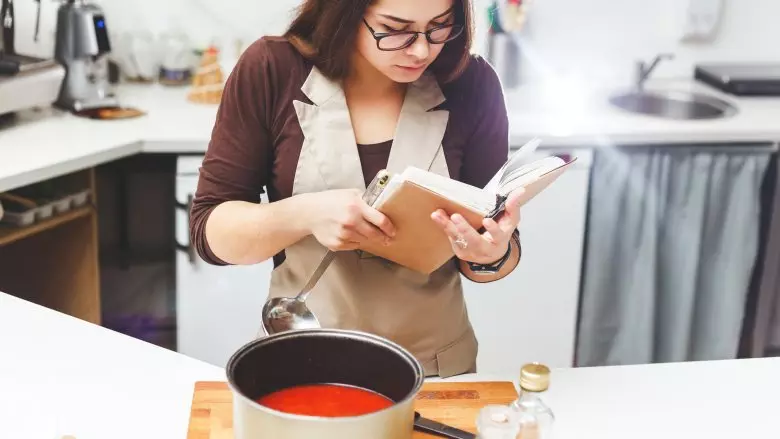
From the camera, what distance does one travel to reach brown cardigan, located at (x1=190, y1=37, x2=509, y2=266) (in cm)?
135

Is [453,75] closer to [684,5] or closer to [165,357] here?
[165,357]

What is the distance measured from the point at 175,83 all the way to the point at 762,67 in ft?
6.20

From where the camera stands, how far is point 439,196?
1.10m

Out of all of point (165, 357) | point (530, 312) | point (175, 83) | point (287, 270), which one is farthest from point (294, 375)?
point (175, 83)

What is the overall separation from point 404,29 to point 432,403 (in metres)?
0.51

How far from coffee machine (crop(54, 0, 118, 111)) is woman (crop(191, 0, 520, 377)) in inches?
48.8

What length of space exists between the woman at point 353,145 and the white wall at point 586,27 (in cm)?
147

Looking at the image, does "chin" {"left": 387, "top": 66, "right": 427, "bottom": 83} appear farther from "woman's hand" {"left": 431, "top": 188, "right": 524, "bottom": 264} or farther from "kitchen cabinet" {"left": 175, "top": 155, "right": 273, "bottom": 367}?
"kitchen cabinet" {"left": 175, "top": 155, "right": 273, "bottom": 367}

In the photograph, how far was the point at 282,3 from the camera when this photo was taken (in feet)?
9.20

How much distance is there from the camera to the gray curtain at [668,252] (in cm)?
247

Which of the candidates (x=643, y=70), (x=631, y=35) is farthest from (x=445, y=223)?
(x=631, y=35)

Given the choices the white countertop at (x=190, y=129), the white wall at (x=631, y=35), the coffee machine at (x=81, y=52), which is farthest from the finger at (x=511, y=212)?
the white wall at (x=631, y=35)

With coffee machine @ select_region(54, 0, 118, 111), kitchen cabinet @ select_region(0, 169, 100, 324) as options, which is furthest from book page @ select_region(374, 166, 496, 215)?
coffee machine @ select_region(54, 0, 118, 111)

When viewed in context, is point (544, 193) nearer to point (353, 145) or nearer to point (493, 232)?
point (353, 145)
